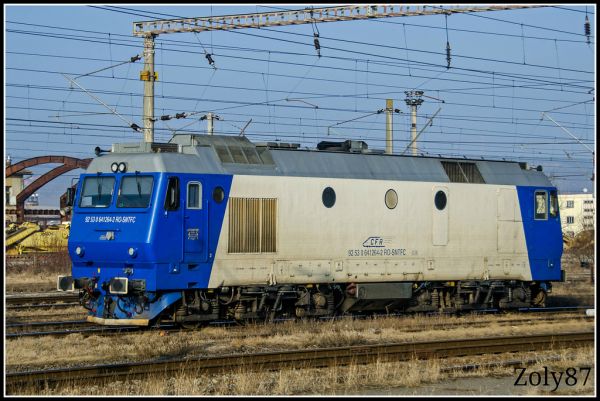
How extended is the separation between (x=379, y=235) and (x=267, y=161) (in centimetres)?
368

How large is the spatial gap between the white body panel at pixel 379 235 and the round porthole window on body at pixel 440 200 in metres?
0.12

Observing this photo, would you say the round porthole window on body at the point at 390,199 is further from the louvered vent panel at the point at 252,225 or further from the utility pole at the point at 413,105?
the utility pole at the point at 413,105

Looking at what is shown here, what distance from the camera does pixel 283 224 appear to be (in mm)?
22484

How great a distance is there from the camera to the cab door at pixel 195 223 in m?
20.9

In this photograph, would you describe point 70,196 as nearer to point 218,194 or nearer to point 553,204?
point 218,194

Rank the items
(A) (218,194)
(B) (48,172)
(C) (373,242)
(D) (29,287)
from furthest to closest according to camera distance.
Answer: (B) (48,172) < (D) (29,287) < (C) (373,242) < (A) (218,194)

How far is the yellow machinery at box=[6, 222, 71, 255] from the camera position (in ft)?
183

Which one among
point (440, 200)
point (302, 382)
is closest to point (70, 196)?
point (440, 200)

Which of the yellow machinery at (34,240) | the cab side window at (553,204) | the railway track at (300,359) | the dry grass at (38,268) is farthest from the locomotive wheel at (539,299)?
the yellow machinery at (34,240)

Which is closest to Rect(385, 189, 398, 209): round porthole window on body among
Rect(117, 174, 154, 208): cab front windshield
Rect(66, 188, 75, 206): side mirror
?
Rect(117, 174, 154, 208): cab front windshield

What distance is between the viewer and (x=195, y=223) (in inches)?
829

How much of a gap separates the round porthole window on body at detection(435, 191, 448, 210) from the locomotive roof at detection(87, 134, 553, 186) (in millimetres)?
381

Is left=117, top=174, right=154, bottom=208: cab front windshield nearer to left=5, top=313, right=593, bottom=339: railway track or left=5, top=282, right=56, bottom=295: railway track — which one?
left=5, top=313, right=593, bottom=339: railway track

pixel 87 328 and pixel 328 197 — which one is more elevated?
pixel 328 197
